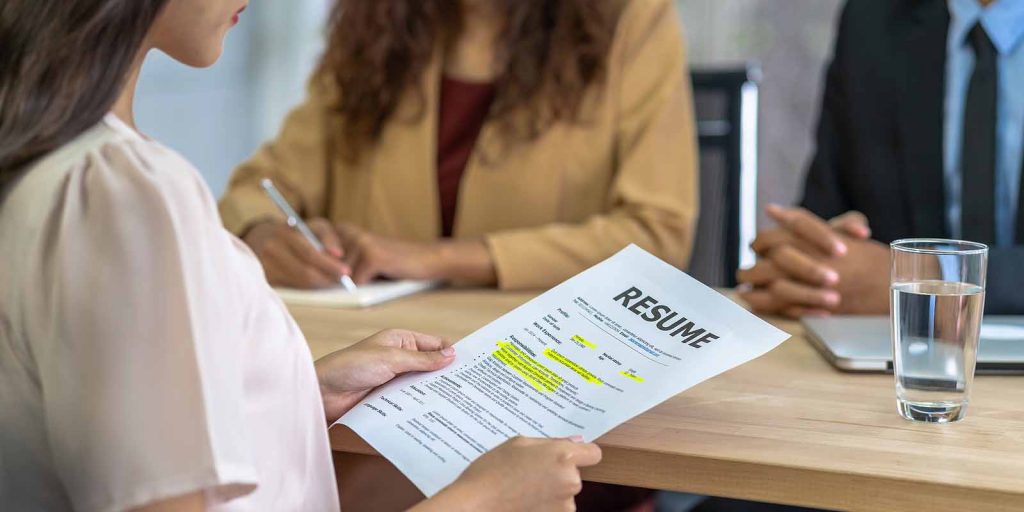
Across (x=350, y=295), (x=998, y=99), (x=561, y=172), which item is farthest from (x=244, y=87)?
(x=998, y=99)

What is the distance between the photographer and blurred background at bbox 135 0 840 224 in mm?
3217

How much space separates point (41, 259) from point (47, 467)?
158 millimetres

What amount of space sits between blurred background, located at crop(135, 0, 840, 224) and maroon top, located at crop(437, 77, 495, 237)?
1036 millimetres

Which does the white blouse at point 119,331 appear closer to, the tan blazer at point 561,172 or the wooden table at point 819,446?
the wooden table at point 819,446

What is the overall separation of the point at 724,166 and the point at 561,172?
0.30 m

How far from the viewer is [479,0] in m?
1.95

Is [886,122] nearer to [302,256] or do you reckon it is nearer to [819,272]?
[819,272]

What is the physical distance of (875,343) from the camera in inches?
47.4

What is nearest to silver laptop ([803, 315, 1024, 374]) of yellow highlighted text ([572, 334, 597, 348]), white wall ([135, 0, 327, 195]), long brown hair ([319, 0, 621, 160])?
yellow highlighted text ([572, 334, 597, 348])

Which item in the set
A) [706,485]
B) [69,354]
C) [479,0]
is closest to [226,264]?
[69,354]

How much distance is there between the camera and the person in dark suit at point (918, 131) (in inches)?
67.2

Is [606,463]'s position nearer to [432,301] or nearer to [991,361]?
[991,361]

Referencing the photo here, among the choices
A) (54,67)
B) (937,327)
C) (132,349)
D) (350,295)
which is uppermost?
(54,67)

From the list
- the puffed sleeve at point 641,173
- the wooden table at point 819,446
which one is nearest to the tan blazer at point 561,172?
the puffed sleeve at point 641,173
